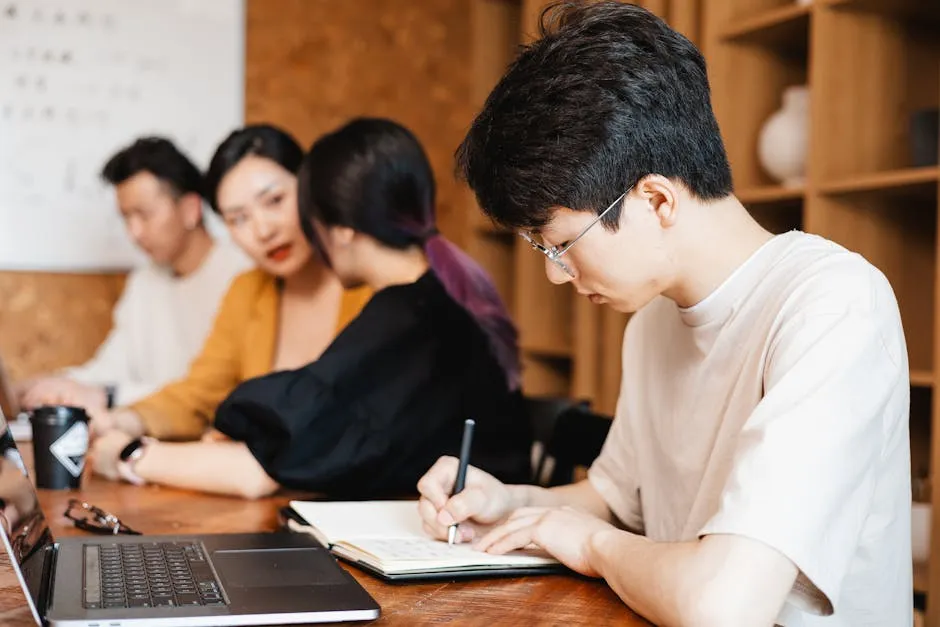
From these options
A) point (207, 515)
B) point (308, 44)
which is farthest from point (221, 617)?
point (308, 44)

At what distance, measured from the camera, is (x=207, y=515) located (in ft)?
4.30

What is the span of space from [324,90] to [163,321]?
39.5 inches

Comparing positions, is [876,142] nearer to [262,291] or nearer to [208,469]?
[262,291]

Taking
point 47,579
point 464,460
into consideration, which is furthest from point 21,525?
point 464,460

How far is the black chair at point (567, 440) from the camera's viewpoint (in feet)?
5.50

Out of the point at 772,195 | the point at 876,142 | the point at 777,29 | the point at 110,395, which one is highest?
the point at 777,29

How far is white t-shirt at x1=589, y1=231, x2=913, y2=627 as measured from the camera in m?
0.84

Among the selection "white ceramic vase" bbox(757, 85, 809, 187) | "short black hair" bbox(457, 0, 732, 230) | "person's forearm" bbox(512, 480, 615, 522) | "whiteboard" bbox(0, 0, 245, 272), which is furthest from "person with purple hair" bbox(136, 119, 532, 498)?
"whiteboard" bbox(0, 0, 245, 272)

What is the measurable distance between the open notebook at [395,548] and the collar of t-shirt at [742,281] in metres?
0.31

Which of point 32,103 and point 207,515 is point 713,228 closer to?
point 207,515

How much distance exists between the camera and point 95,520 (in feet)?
4.03

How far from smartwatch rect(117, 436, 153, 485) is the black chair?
0.63 m

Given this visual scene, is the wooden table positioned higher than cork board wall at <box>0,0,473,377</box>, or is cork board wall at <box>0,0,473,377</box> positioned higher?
cork board wall at <box>0,0,473,377</box>

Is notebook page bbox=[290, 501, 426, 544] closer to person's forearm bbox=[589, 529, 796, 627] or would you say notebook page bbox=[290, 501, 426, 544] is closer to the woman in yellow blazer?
person's forearm bbox=[589, 529, 796, 627]
